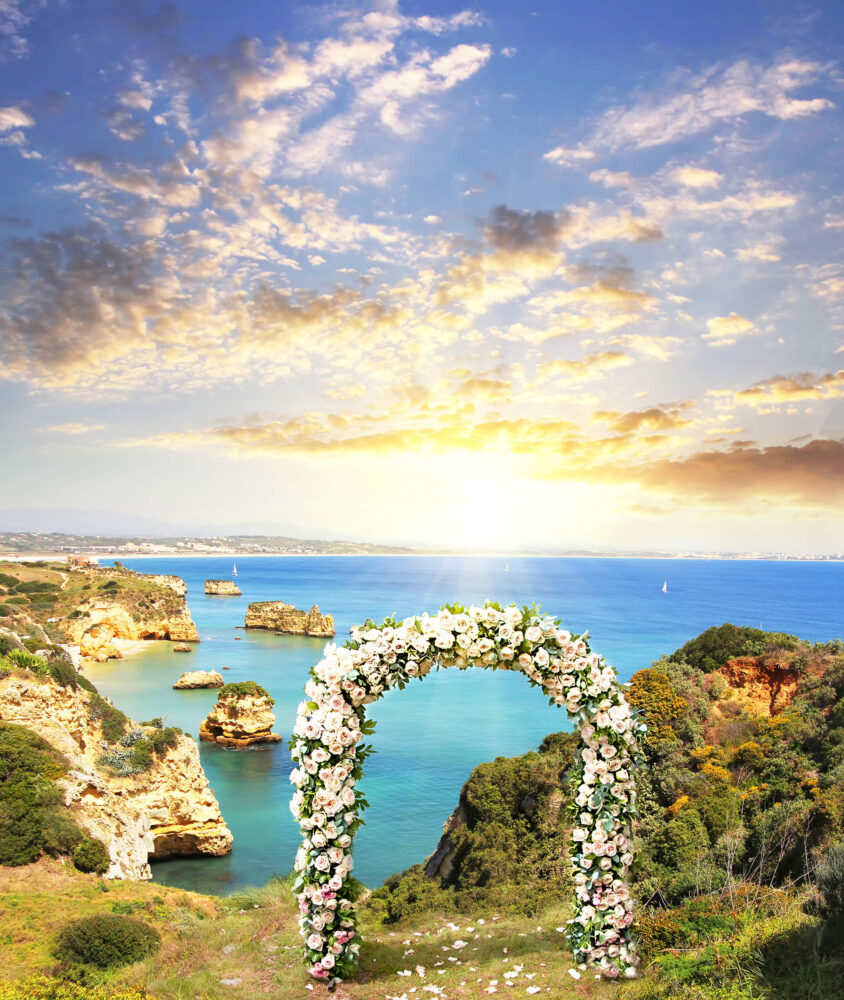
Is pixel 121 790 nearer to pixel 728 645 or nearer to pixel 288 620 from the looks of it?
pixel 728 645


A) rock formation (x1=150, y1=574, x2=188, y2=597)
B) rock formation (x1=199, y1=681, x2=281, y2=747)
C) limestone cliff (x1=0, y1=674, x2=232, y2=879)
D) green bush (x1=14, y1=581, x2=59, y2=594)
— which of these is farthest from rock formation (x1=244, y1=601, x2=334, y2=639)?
limestone cliff (x1=0, y1=674, x2=232, y2=879)

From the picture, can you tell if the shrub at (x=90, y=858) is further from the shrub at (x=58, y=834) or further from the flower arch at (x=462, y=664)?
the flower arch at (x=462, y=664)

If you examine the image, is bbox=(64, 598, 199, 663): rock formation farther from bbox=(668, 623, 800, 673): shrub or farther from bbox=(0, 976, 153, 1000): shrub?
bbox=(0, 976, 153, 1000): shrub

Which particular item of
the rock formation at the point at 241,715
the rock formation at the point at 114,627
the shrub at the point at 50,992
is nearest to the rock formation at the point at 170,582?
the rock formation at the point at 114,627

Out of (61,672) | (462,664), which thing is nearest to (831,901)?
(462,664)

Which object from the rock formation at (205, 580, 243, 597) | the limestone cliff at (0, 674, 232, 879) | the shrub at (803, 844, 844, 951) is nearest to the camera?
the shrub at (803, 844, 844, 951)

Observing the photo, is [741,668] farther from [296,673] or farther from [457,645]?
[296,673]
